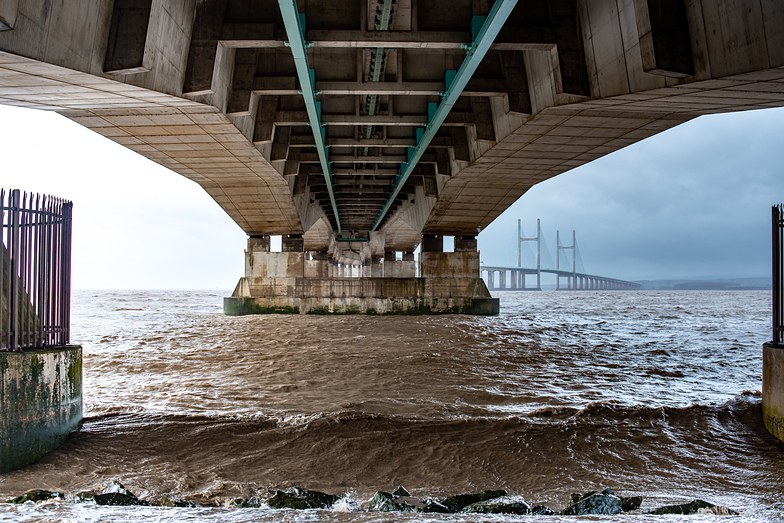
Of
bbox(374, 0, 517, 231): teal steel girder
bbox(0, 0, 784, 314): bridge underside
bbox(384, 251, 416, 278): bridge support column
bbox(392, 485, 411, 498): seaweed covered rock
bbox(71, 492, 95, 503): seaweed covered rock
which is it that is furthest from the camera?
bbox(384, 251, 416, 278): bridge support column

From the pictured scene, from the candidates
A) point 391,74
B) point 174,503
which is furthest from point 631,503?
point 391,74

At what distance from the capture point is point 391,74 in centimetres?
1348

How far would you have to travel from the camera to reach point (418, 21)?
35.2 ft

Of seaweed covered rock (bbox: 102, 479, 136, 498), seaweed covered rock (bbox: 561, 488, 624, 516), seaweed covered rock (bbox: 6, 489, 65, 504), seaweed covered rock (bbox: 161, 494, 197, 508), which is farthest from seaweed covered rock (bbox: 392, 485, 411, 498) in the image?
seaweed covered rock (bbox: 6, 489, 65, 504)

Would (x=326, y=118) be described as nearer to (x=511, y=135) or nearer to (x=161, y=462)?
(x=511, y=135)

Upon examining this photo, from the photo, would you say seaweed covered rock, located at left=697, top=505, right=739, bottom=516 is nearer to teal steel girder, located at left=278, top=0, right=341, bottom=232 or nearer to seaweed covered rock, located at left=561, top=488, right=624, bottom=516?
seaweed covered rock, located at left=561, top=488, right=624, bottom=516

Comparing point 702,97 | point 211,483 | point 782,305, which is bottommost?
point 211,483

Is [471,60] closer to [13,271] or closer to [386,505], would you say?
[13,271]

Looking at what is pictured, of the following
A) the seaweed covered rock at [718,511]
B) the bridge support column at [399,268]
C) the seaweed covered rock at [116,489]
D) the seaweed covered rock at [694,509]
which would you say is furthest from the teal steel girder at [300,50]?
the bridge support column at [399,268]

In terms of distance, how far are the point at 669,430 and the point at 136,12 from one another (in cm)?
1025

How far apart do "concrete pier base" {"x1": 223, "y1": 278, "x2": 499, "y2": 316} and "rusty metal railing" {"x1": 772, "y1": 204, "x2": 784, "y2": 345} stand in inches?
957

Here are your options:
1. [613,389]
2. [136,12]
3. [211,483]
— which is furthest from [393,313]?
[211,483]

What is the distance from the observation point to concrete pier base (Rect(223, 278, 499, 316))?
31203 millimetres

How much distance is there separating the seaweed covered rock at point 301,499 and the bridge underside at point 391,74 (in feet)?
20.5
